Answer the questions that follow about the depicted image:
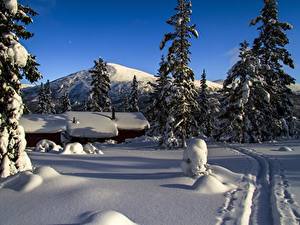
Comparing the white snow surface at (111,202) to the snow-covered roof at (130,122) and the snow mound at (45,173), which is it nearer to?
the snow mound at (45,173)

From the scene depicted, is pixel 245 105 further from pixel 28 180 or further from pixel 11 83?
pixel 28 180

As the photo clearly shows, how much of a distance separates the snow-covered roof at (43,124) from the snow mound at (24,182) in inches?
1461

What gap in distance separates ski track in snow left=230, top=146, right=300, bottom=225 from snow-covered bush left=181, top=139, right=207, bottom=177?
2025 mm

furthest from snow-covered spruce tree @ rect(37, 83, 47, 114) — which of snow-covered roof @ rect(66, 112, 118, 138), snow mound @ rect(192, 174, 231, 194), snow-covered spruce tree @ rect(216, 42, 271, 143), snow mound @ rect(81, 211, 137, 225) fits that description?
snow mound @ rect(81, 211, 137, 225)

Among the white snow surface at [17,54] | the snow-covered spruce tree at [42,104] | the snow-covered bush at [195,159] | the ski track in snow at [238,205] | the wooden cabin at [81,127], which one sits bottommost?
the ski track in snow at [238,205]

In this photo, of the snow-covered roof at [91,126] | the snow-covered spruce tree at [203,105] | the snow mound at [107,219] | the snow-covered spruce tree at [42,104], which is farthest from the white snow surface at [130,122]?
the snow mound at [107,219]

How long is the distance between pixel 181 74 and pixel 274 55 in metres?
10.2

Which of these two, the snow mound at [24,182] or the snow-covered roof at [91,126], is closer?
the snow mound at [24,182]

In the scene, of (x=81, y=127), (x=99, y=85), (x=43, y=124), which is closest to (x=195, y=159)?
(x=81, y=127)

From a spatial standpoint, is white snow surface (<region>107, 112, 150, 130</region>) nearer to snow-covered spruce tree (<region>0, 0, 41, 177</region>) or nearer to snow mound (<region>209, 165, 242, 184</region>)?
snow-covered spruce tree (<region>0, 0, 41, 177</region>)

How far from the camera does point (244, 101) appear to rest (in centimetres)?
3209

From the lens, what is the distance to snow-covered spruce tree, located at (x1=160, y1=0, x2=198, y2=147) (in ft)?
→ 107

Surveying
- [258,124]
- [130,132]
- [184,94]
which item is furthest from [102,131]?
[258,124]

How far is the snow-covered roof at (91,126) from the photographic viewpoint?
46.8 metres
